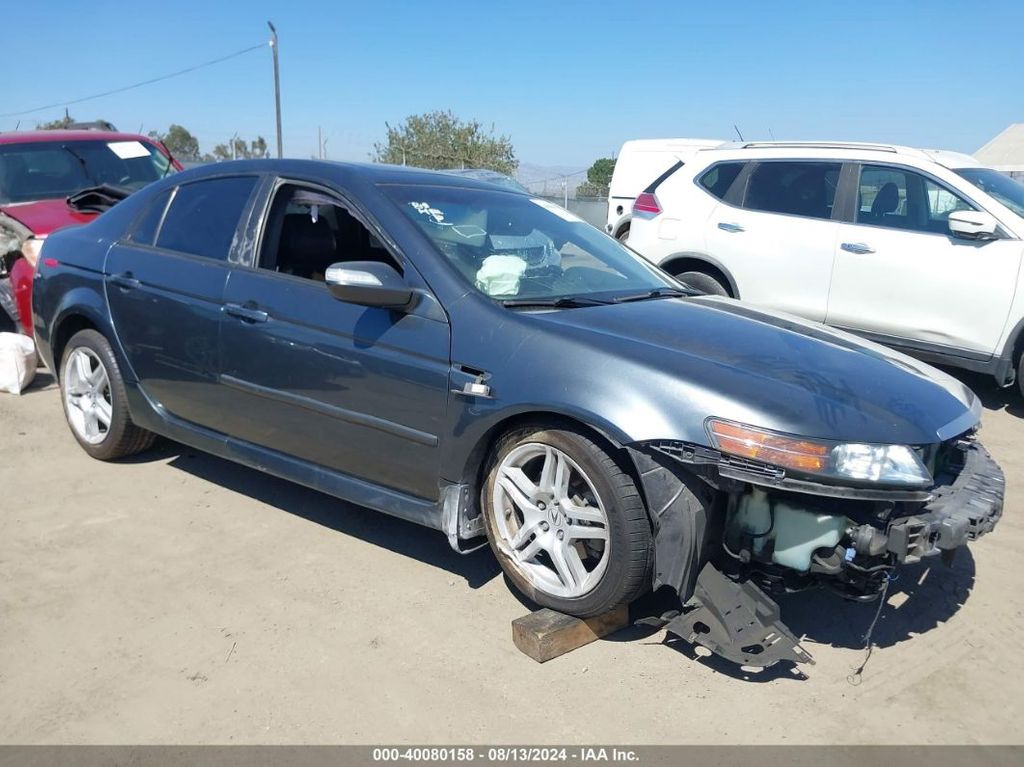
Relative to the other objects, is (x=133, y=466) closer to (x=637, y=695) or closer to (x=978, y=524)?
(x=637, y=695)

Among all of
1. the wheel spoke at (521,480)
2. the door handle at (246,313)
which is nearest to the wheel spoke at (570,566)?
the wheel spoke at (521,480)

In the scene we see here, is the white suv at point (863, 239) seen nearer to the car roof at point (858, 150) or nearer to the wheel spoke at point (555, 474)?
the car roof at point (858, 150)

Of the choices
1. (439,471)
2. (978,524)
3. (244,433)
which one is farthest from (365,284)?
(978,524)

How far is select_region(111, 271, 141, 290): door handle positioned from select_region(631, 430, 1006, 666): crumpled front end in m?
2.90

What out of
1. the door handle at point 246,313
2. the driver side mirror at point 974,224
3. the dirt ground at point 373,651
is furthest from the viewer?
the driver side mirror at point 974,224

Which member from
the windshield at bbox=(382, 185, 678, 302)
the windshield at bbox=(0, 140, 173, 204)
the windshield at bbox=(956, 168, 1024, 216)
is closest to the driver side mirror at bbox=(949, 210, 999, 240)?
the windshield at bbox=(956, 168, 1024, 216)

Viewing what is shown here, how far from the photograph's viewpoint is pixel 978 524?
3.04m

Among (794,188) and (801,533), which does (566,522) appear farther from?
(794,188)

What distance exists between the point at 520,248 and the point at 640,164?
10.0m

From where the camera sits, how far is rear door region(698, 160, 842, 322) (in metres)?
7.10

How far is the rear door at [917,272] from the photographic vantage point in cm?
638

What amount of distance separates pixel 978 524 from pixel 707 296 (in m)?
1.71

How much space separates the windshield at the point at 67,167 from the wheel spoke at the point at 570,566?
6.76 m

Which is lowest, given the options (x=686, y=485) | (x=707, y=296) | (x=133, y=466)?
(x=133, y=466)
